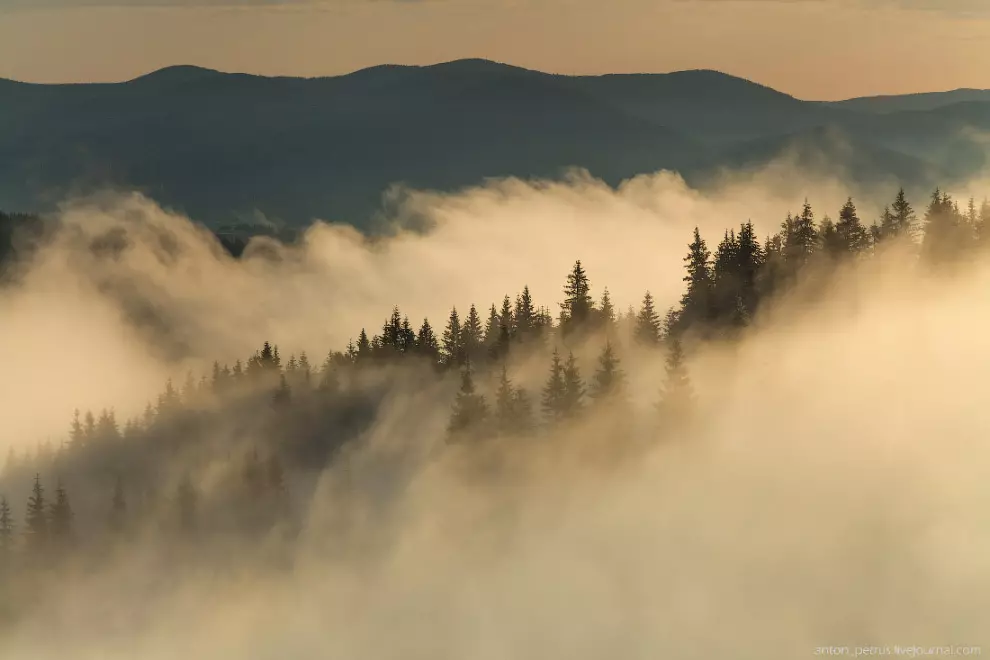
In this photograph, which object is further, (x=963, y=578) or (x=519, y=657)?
(x=519, y=657)

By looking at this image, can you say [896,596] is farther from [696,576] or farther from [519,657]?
[519,657]

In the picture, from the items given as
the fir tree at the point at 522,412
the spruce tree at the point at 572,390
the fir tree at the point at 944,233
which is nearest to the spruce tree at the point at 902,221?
the fir tree at the point at 944,233

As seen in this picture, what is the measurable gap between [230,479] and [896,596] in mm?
100456

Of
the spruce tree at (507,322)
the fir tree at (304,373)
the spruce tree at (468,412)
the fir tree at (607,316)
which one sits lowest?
the fir tree at (304,373)

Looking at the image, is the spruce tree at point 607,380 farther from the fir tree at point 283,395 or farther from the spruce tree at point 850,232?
the fir tree at point 283,395

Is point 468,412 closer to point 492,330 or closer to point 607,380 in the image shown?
point 607,380

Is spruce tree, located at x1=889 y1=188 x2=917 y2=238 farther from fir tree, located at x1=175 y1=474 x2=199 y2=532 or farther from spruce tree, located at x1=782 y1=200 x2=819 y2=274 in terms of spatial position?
fir tree, located at x1=175 y1=474 x2=199 y2=532

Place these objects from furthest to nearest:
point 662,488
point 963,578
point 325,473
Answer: point 325,473 → point 662,488 → point 963,578

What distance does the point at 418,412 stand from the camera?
137 meters

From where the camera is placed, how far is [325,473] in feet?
463

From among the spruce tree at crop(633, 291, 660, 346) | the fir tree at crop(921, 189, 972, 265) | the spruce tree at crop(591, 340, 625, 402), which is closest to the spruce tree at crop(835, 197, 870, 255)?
the fir tree at crop(921, 189, 972, 265)

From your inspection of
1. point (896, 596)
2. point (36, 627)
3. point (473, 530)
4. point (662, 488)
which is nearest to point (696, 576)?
point (662, 488)

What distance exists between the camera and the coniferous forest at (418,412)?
4454 inches

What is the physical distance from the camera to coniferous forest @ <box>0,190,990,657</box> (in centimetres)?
11312
